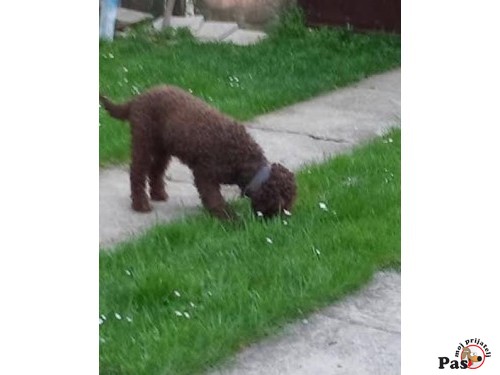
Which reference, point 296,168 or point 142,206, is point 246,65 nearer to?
point 296,168

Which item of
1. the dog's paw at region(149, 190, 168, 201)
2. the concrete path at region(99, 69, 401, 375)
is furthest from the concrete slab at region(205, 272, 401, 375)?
the dog's paw at region(149, 190, 168, 201)

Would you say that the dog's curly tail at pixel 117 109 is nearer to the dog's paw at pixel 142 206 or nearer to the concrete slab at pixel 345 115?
the dog's paw at pixel 142 206

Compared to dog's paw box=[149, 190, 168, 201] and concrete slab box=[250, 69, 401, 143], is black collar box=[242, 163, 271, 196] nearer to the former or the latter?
dog's paw box=[149, 190, 168, 201]

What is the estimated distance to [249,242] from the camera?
512 cm

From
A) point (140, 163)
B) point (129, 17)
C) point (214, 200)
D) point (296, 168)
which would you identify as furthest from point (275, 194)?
point (129, 17)

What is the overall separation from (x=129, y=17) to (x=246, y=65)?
2222 millimetres

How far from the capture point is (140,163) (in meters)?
5.75

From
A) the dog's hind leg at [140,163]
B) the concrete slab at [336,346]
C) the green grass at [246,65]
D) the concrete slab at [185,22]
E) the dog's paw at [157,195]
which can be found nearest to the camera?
the concrete slab at [336,346]

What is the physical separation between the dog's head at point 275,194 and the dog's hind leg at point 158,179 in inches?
25.5

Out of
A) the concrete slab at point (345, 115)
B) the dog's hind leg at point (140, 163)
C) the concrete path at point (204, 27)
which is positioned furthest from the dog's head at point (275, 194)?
the concrete path at point (204, 27)

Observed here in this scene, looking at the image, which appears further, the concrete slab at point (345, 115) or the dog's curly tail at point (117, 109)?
the concrete slab at point (345, 115)
